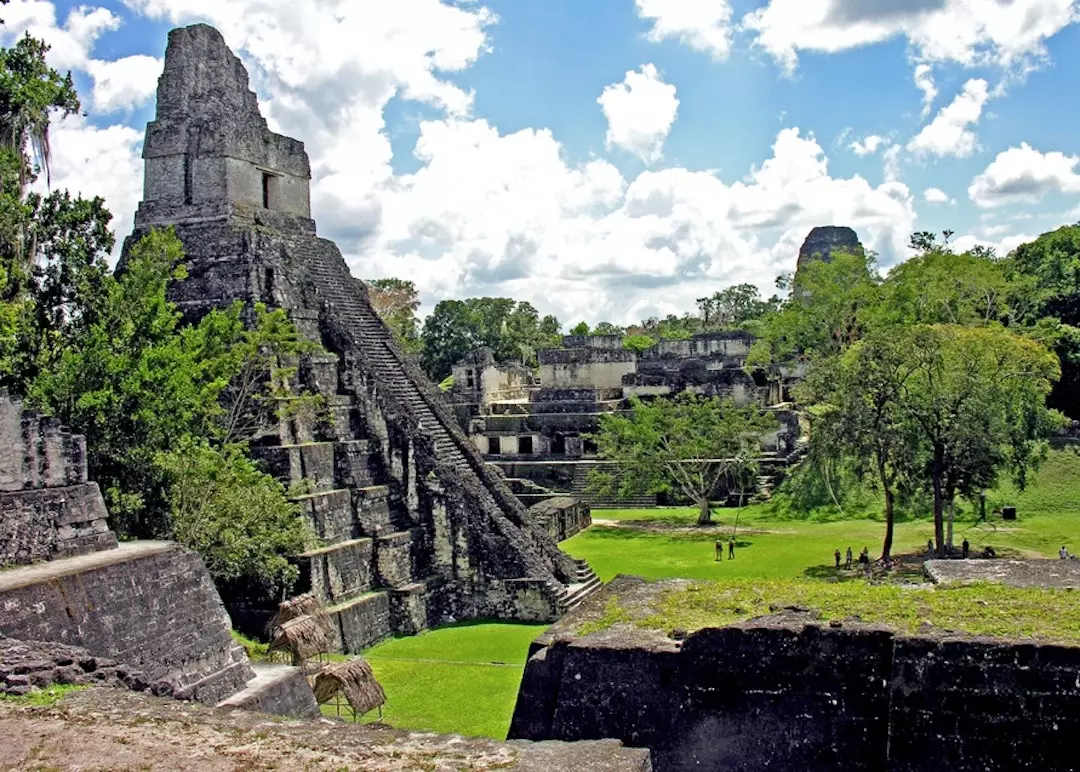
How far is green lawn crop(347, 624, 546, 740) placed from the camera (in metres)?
11.6

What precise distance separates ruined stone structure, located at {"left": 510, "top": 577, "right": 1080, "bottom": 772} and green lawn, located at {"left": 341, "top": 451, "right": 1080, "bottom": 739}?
45cm

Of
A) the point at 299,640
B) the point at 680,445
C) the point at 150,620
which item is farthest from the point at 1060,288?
the point at 150,620

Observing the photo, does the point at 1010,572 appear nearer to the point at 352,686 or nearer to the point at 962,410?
the point at 352,686

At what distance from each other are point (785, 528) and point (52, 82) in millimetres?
19667

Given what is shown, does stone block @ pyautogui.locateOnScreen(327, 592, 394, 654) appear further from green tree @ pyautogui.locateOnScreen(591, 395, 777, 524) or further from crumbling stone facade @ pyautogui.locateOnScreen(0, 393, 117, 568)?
green tree @ pyautogui.locateOnScreen(591, 395, 777, 524)

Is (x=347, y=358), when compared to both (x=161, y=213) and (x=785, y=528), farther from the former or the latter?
(x=785, y=528)

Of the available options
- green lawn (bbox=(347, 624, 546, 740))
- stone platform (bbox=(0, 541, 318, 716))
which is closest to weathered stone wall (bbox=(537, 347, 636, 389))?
green lawn (bbox=(347, 624, 546, 740))

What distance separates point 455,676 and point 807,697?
8.31m

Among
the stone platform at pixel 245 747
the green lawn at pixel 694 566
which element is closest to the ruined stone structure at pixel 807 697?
the green lawn at pixel 694 566

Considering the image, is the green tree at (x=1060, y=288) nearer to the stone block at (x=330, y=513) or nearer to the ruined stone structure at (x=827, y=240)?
the ruined stone structure at (x=827, y=240)

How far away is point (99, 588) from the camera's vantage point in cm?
930

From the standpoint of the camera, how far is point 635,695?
6285mm

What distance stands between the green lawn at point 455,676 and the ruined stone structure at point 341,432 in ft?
2.34

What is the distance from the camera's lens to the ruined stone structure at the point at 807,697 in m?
5.60
